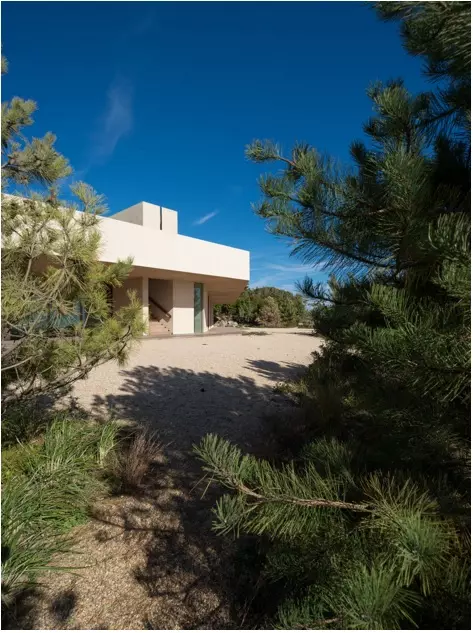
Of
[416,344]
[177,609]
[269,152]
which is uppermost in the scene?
[269,152]

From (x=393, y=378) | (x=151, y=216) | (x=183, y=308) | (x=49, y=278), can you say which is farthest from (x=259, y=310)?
(x=393, y=378)

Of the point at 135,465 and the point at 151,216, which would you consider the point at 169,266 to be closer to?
the point at 151,216

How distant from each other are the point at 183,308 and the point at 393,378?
17071mm

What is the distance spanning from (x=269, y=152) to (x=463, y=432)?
158cm

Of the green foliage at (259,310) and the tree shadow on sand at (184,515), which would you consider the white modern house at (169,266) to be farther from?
the green foliage at (259,310)

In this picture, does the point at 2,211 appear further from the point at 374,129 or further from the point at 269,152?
the point at 374,129

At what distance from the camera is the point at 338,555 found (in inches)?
43.6

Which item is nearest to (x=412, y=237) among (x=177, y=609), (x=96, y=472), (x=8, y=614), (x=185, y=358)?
(x=177, y=609)

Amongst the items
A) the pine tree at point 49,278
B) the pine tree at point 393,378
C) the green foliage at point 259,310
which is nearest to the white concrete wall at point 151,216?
the pine tree at point 49,278

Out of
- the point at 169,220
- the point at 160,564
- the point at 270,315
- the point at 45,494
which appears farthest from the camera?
the point at 270,315

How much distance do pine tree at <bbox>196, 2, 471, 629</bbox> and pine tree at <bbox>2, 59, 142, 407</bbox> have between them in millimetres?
1556

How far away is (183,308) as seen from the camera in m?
18.1

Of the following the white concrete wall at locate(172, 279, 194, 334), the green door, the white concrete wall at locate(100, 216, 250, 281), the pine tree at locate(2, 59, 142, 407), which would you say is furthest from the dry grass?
the green door

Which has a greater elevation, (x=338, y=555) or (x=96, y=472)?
(x=338, y=555)
